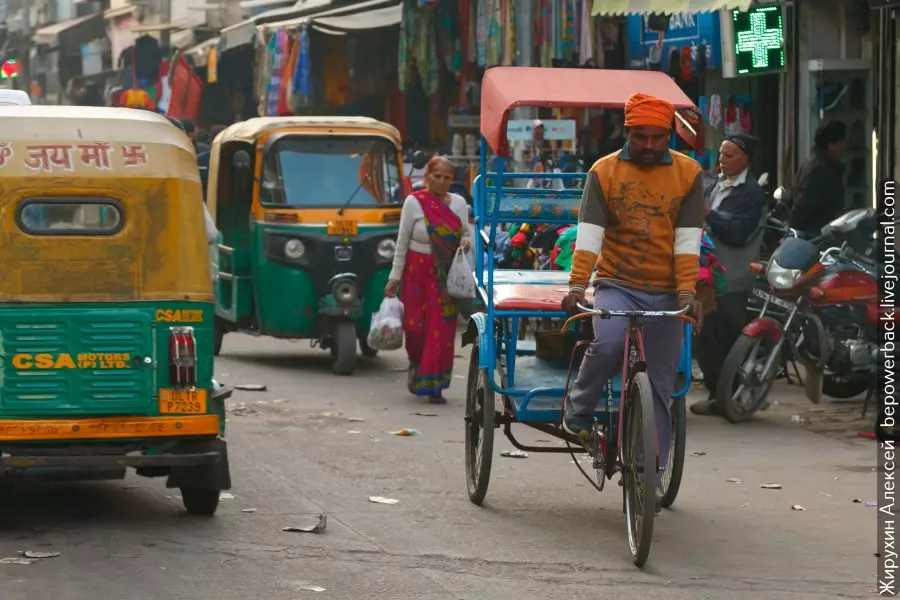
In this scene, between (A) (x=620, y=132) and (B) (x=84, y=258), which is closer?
(B) (x=84, y=258)

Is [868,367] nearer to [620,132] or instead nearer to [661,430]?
[661,430]

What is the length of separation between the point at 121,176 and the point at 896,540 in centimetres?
387

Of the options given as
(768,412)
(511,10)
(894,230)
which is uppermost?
(511,10)

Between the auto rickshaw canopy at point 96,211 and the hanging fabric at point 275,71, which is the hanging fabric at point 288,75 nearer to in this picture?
the hanging fabric at point 275,71

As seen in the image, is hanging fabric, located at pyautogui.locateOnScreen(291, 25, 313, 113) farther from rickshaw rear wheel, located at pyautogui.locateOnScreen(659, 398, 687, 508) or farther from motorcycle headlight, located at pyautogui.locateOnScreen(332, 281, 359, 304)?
Answer: rickshaw rear wheel, located at pyautogui.locateOnScreen(659, 398, 687, 508)

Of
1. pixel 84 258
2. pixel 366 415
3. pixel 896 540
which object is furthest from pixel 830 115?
pixel 84 258

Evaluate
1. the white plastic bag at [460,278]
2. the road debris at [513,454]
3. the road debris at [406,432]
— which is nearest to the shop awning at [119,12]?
the white plastic bag at [460,278]

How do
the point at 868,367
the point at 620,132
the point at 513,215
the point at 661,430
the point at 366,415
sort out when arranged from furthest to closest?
the point at 620,132 < the point at 366,415 < the point at 868,367 < the point at 513,215 < the point at 661,430

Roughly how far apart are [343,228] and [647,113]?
7444mm

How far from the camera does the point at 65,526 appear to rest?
770cm

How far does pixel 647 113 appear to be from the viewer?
7.34m

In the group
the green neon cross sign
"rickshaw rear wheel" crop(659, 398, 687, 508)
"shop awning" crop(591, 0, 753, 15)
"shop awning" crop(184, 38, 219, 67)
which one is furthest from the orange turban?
"shop awning" crop(184, 38, 219, 67)

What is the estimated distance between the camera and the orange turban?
7340 millimetres

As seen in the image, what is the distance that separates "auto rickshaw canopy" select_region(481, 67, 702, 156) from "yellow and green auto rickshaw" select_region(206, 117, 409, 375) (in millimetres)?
5628
